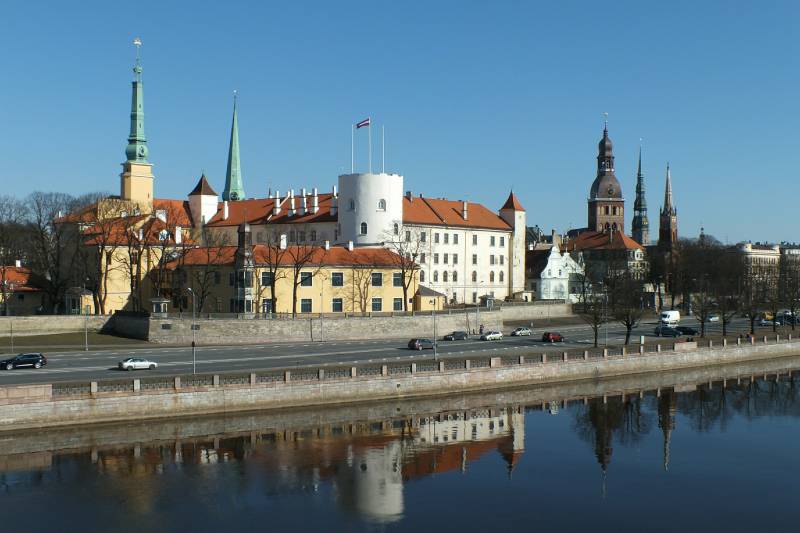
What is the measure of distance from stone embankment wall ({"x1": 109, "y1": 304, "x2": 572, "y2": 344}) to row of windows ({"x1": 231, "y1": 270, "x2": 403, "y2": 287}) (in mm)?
6766

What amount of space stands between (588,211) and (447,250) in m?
86.0

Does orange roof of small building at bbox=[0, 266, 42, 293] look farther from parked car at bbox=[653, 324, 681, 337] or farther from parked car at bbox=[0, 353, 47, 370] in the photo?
parked car at bbox=[653, 324, 681, 337]

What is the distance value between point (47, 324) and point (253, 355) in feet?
74.2

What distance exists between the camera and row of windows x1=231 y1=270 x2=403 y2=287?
3408 inches

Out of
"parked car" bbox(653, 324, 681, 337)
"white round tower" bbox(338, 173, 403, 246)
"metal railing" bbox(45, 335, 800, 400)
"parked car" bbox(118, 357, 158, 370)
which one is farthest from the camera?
"white round tower" bbox(338, 173, 403, 246)

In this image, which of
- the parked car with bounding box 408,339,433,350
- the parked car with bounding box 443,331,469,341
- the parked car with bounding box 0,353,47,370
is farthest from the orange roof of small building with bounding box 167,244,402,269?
the parked car with bounding box 0,353,47,370

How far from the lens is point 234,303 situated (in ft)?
289

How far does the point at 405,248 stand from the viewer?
4166 inches

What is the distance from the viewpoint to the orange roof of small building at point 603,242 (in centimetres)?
16450

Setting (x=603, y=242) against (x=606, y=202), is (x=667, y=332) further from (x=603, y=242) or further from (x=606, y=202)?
(x=606, y=202)

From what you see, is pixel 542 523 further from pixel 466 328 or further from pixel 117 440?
pixel 466 328

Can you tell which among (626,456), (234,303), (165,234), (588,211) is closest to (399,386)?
(626,456)

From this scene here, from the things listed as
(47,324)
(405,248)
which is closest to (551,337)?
(405,248)

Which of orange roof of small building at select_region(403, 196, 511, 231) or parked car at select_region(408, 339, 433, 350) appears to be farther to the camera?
orange roof of small building at select_region(403, 196, 511, 231)
